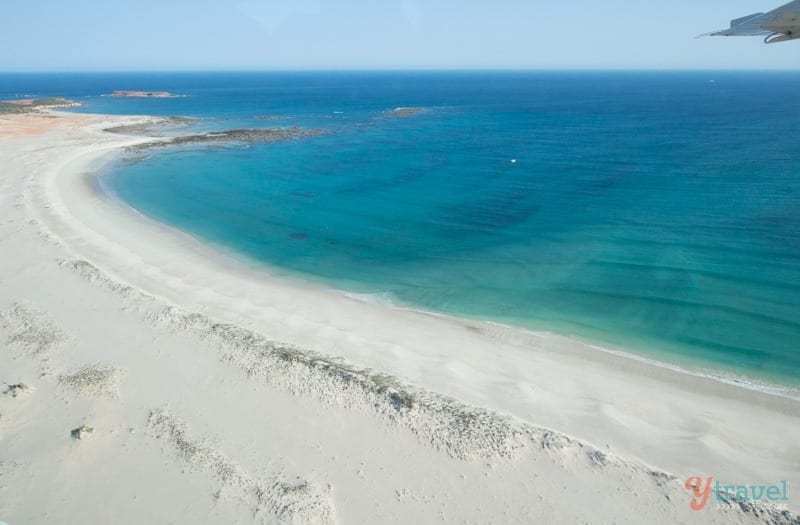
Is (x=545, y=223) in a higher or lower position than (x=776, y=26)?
lower

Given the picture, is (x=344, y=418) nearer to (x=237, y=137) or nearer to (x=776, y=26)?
(x=776, y=26)

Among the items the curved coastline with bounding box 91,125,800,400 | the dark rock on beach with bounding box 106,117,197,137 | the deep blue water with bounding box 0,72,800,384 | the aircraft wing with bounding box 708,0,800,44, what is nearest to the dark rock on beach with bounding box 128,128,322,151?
the deep blue water with bounding box 0,72,800,384

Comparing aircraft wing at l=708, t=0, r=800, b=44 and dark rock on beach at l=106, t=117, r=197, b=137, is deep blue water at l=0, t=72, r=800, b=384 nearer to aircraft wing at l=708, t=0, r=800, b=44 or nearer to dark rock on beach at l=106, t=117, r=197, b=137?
aircraft wing at l=708, t=0, r=800, b=44

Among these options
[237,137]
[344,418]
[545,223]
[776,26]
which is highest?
[776,26]

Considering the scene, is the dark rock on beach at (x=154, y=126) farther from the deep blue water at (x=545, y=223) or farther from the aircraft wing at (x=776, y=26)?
the aircraft wing at (x=776, y=26)

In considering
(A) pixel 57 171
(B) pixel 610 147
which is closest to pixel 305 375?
(A) pixel 57 171

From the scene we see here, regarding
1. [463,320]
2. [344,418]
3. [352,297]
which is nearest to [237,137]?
[352,297]

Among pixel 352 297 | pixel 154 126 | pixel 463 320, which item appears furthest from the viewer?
pixel 154 126

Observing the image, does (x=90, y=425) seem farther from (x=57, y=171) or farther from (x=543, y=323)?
(x=57, y=171)
